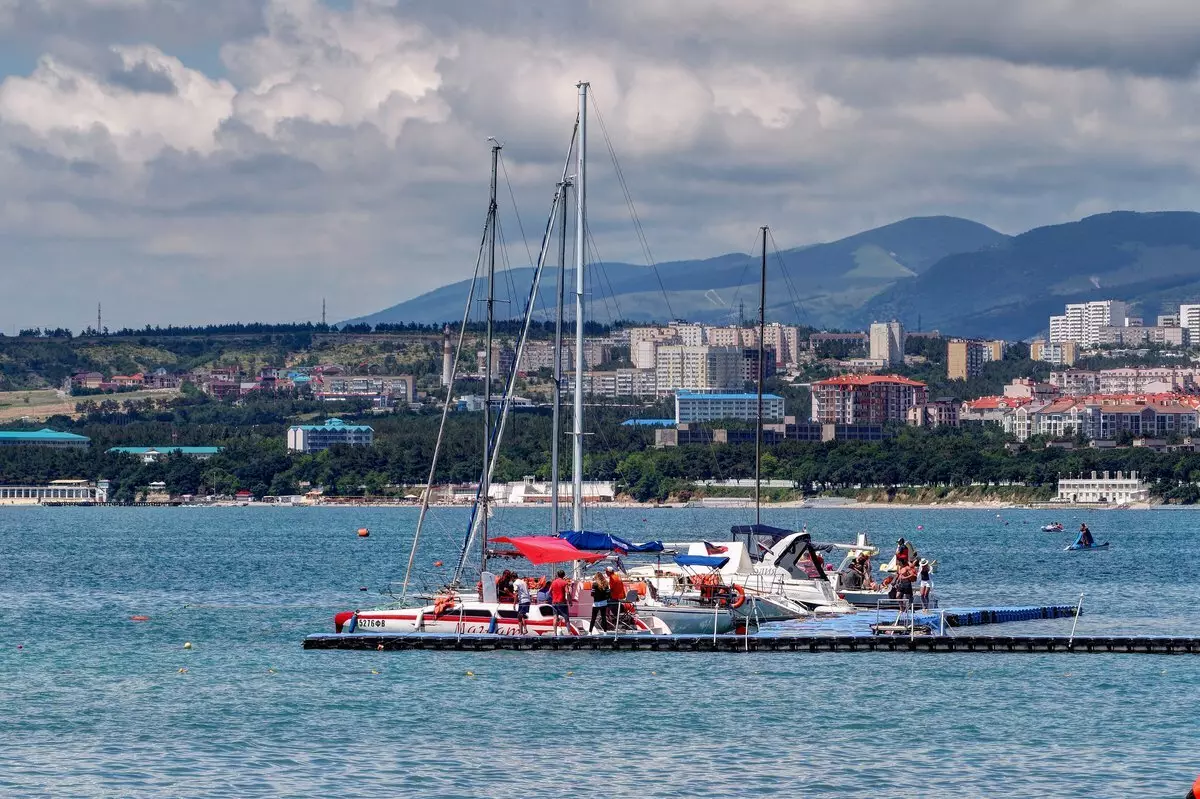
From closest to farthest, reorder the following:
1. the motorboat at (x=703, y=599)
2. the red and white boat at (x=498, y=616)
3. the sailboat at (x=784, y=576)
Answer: the red and white boat at (x=498, y=616) → the motorboat at (x=703, y=599) → the sailboat at (x=784, y=576)

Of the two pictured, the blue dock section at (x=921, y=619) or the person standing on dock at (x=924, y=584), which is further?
the person standing on dock at (x=924, y=584)

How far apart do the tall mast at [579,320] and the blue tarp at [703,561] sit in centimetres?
342

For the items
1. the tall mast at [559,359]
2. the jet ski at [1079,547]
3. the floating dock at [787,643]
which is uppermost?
the tall mast at [559,359]

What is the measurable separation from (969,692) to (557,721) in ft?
28.7

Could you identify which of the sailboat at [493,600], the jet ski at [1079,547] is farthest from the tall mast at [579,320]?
the jet ski at [1079,547]

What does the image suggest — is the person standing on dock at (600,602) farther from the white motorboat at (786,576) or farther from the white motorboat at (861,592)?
the white motorboat at (861,592)

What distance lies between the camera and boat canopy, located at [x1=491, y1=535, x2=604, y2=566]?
48.5 m

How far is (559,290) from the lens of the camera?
5694 cm

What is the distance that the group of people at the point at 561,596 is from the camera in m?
46.2

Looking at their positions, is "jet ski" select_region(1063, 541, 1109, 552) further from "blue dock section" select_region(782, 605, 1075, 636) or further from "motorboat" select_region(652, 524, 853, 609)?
"motorboat" select_region(652, 524, 853, 609)

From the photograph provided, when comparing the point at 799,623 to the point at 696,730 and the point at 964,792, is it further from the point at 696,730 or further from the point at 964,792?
the point at 964,792

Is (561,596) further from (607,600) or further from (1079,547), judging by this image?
(1079,547)

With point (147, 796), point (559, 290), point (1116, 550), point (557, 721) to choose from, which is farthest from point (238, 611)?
point (1116, 550)

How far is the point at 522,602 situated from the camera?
153ft
